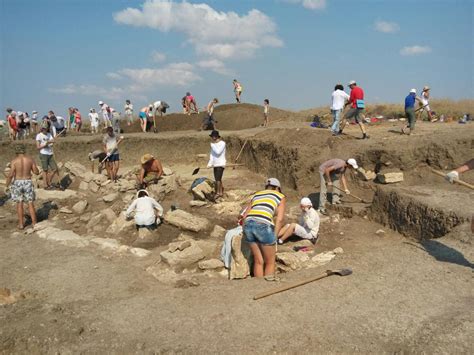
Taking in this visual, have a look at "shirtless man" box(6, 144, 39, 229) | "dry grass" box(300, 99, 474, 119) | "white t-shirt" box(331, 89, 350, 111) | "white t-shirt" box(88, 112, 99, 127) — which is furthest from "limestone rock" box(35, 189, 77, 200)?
"dry grass" box(300, 99, 474, 119)

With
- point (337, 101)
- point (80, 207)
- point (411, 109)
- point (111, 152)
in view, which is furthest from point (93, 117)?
point (411, 109)

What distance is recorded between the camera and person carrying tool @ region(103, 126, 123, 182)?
445 inches

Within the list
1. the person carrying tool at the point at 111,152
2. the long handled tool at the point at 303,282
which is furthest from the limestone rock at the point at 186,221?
the person carrying tool at the point at 111,152

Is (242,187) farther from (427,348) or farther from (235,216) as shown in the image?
(427,348)

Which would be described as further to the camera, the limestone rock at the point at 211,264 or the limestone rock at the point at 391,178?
the limestone rock at the point at 391,178

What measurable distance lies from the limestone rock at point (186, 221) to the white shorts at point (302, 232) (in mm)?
2075

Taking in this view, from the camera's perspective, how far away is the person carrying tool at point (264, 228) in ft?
18.4

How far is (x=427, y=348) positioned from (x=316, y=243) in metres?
3.69

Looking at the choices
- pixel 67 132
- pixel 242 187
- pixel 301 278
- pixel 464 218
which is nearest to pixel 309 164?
pixel 242 187

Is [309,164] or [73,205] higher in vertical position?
[309,164]

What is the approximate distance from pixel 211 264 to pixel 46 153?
6842 mm

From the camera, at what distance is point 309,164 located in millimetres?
10594

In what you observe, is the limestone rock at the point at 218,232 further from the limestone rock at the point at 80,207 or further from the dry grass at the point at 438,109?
the dry grass at the point at 438,109

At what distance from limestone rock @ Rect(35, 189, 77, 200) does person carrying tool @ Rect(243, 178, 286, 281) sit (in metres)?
6.83
